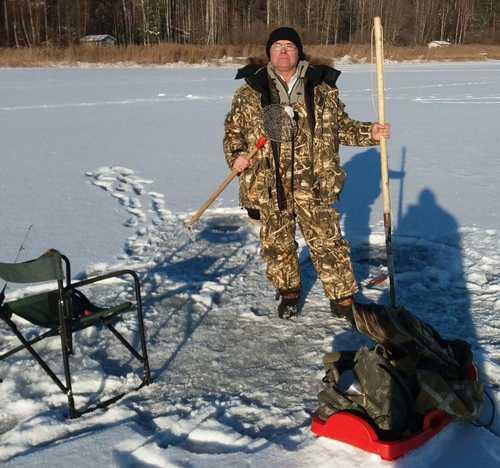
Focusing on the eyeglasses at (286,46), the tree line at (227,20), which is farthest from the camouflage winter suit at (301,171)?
the tree line at (227,20)

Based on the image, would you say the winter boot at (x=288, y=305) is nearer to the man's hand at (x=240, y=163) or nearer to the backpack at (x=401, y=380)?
the man's hand at (x=240, y=163)

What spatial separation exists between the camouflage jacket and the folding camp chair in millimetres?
1142

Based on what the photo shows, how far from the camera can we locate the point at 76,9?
4812cm

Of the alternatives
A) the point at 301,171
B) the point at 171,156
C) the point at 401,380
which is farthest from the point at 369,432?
the point at 171,156

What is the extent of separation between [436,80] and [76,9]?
119 ft

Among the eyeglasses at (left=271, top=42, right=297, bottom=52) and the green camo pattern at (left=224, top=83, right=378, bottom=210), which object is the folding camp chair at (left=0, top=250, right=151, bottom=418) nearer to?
the green camo pattern at (left=224, top=83, right=378, bottom=210)

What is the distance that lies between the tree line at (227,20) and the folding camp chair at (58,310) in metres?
43.5

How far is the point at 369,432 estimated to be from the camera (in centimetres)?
253

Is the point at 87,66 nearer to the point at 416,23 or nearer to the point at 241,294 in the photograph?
the point at 241,294

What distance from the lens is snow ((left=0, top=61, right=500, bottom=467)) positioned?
8.96 ft

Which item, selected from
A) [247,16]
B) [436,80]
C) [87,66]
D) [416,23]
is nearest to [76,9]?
[247,16]

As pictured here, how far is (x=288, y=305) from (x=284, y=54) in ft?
5.05

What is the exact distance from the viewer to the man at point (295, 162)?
144 inches

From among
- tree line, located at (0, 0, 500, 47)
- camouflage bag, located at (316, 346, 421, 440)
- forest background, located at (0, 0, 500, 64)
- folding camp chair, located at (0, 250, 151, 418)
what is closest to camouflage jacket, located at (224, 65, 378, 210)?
folding camp chair, located at (0, 250, 151, 418)
